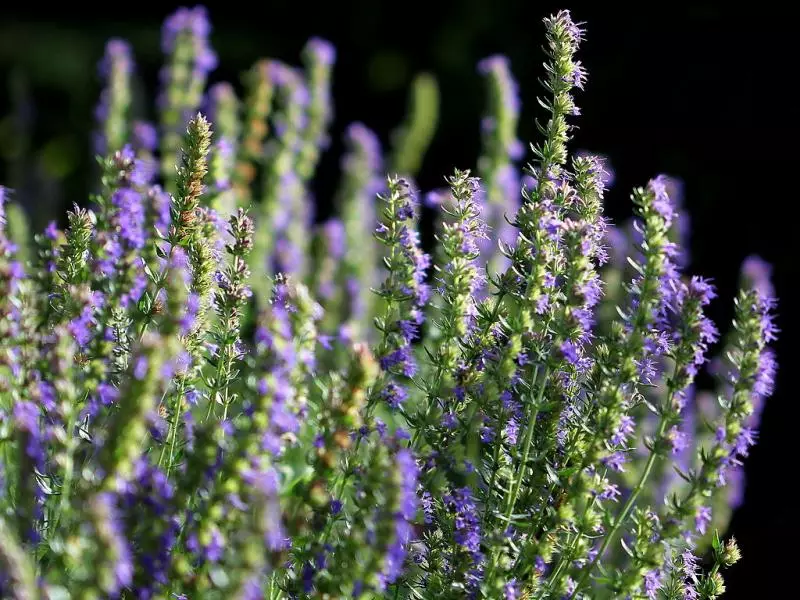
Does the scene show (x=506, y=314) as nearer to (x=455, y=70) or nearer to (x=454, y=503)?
(x=454, y=503)

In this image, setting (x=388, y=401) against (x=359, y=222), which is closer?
(x=388, y=401)

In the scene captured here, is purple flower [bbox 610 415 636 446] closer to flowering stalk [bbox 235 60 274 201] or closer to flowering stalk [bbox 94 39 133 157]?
flowering stalk [bbox 235 60 274 201]

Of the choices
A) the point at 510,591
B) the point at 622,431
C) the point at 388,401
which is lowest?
the point at 510,591

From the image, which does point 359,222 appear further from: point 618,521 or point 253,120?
point 618,521

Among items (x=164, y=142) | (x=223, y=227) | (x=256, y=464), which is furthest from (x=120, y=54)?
(x=256, y=464)

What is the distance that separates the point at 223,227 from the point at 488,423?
2.34 feet

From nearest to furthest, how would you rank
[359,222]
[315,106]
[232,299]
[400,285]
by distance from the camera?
[232,299] → [400,285] → [315,106] → [359,222]

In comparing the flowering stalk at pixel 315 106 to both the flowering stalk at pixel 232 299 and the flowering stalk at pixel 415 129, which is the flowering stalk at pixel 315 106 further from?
the flowering stalk at pixel 232 299

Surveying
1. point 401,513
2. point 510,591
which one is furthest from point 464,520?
point 401,513

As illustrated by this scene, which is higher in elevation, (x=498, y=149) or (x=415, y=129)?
(x=415, y=129)

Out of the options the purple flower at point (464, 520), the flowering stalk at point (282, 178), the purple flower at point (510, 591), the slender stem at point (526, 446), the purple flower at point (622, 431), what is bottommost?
the purple flower at point (510, 591)

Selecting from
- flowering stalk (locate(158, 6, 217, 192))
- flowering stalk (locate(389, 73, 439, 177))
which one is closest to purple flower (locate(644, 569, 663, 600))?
flowering stalk (locate(158, 6, 217, 192))

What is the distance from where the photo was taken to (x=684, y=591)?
1.93 metres

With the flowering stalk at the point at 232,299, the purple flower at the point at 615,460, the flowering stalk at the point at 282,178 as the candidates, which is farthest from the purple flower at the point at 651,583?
the flowering stalk at the point at 282,178
